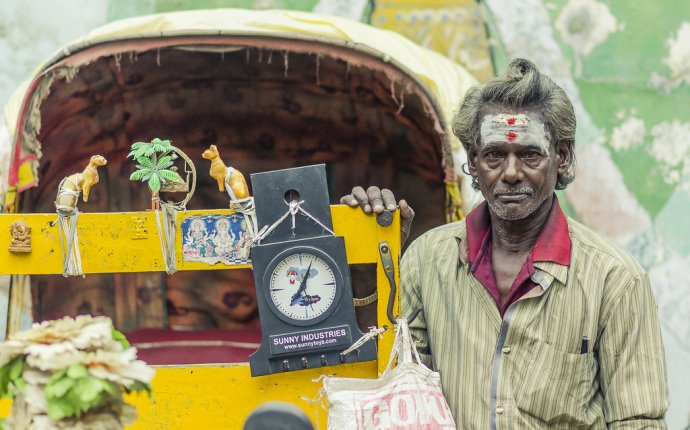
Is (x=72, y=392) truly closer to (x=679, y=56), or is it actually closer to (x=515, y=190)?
(x=515, y=190)

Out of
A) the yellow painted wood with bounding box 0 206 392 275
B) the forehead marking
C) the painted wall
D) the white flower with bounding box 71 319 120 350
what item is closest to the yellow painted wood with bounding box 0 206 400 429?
the yellow painted wood with bounding box 0 206 392 275

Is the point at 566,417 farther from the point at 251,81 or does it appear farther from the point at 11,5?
the point at 11,5

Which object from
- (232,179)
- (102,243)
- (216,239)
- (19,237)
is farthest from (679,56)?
(19,237)

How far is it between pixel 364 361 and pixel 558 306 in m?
0.49

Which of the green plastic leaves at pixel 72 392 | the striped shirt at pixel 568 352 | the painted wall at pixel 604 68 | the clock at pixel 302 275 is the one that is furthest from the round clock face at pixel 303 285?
the painted wall at pixel 604 68

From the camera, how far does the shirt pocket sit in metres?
2.33

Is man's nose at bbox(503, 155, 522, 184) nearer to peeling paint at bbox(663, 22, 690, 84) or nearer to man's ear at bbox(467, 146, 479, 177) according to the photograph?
man's ear at bbox(467, 146, 479, 177)

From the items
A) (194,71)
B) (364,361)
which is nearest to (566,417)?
(364,361)

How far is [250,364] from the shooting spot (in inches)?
99.7

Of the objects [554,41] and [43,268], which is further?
[554,41]

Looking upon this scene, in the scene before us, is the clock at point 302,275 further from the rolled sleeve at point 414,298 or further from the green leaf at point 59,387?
the green leaf at point 59,387

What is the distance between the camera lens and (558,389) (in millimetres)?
2330

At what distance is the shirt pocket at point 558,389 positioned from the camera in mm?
2328

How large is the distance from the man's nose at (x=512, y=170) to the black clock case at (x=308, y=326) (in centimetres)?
43
